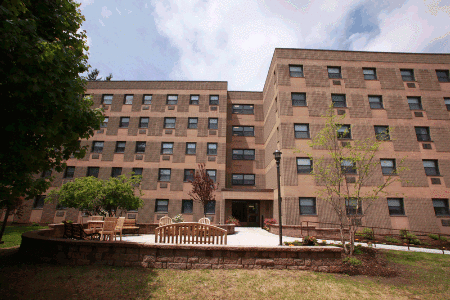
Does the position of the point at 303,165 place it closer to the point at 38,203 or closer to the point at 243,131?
the point at 243,131

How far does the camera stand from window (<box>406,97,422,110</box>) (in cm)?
2078

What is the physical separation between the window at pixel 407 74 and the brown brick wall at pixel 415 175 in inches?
331

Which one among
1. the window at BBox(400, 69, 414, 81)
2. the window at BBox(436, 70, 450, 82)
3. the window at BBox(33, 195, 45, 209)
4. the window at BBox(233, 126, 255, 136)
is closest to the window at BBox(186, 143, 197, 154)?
the window at BBox(233, 126, 255, 136)

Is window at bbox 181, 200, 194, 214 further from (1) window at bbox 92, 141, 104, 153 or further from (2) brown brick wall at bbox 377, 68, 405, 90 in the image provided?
(2) brown brick wall at bbox 377, 68, 405, 90

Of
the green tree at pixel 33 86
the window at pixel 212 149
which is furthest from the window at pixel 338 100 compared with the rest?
the green tree at pixel 33 86

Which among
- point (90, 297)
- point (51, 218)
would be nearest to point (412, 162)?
point (90, 297)

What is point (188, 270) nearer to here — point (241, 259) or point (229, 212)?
point (241, 259)

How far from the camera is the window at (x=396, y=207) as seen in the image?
18219 mm

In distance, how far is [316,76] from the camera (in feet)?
68.9

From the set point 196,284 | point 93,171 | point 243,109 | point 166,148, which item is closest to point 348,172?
point 243,109

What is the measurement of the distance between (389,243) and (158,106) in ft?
80.0

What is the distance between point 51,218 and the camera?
22.1 m

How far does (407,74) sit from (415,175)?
10.2 metres

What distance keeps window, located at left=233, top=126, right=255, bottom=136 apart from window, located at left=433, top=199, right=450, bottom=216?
1779cm
